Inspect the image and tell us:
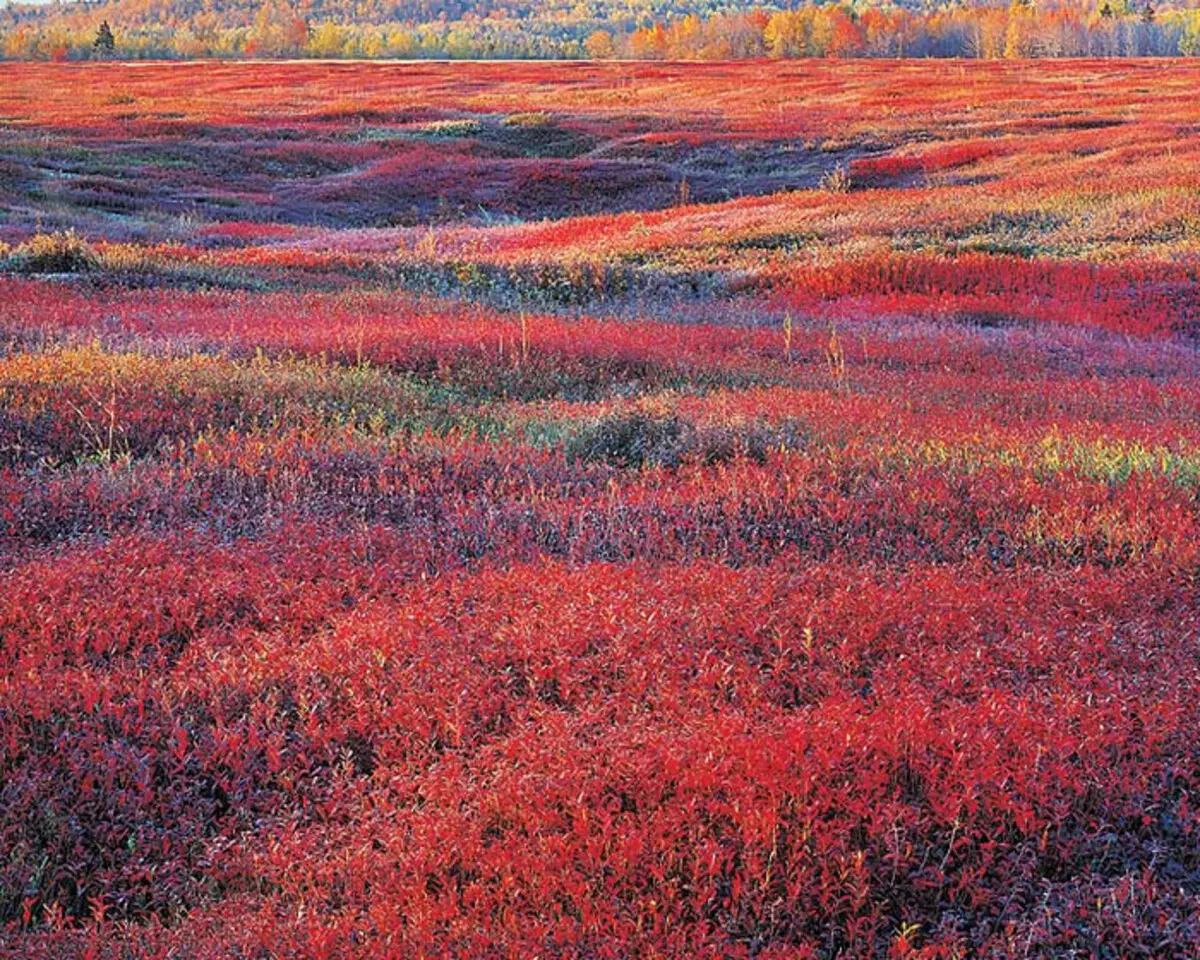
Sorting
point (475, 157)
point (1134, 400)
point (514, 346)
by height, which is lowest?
point (1134, 400)

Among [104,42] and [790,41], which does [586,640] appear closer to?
[790,41]

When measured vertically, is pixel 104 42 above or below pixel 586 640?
above

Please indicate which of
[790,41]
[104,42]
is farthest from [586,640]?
[104,42]

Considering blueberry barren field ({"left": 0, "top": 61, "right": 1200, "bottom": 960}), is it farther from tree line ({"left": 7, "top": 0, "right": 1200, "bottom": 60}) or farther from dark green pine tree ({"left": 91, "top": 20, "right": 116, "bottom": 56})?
dark green pine tree ({"left": 91, "top": 20, "right": 116, "bottom": 56})

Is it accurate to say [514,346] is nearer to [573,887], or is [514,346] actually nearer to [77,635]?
[77,635]

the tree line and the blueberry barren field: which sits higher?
the tree line

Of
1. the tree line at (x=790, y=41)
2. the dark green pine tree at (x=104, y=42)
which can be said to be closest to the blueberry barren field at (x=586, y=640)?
the tree line at (x=790, y=41)

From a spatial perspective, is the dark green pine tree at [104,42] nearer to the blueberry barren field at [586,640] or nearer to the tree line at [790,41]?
the tree line at [790,41]

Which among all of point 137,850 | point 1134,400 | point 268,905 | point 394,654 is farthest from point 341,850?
point 1134,400

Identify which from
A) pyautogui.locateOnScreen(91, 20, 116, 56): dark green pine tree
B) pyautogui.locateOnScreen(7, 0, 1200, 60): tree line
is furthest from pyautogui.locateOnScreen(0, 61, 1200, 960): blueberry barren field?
pyautogui.locateOnScreen(91, 20, 116, 56): dark green pine tree
